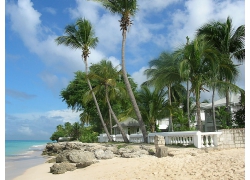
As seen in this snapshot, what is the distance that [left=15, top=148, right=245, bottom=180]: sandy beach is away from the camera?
329 inches

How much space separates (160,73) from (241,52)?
818cm

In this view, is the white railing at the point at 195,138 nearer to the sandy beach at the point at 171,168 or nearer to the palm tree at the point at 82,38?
the sandy beach at the point at 171,168

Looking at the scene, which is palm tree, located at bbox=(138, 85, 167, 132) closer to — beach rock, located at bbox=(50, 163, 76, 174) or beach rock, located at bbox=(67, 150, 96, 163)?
beach rock, located at bbox=(67, 150, 96, 163)

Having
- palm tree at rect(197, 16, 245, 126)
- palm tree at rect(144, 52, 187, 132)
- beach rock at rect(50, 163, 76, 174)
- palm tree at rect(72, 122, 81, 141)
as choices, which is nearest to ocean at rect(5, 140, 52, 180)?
beach rock at rect(50, 163, 76, 174)

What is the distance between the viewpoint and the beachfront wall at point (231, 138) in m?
12.6

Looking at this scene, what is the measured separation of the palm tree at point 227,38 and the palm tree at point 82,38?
9182mm

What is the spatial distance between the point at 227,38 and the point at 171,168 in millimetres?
13510

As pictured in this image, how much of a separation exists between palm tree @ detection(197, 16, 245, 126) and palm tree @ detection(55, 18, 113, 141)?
918 cm

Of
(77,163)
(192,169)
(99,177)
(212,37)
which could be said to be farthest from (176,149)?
(212,37)

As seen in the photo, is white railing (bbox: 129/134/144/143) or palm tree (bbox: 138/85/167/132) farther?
palm tree (bbox: 138/85/167/132)

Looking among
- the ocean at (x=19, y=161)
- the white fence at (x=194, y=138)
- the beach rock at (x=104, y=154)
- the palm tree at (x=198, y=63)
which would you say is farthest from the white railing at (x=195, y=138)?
the ocean at (x=19, y=161)
